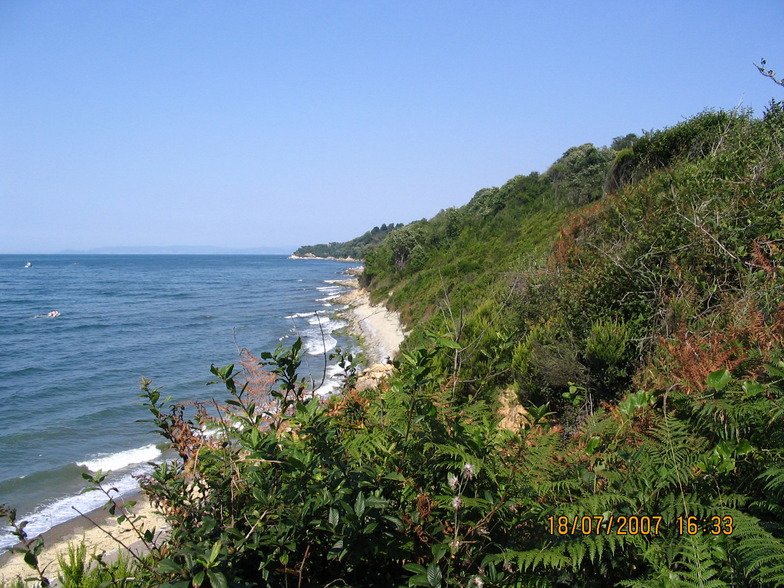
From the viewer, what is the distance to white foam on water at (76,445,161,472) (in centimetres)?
1280

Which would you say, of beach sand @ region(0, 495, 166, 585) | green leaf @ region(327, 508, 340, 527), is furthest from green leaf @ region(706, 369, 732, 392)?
beach sand @ region(0, 495, 166, 585)

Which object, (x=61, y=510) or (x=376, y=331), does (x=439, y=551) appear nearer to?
(x=61, y=510)

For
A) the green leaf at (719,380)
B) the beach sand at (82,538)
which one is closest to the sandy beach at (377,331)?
the beach sand at (82,538)

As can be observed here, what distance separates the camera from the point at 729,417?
2.33 metres

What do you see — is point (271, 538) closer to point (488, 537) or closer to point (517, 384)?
point (488, 537)

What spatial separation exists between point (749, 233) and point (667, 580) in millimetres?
5040

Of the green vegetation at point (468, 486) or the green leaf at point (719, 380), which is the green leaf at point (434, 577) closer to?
the green vegetation at point (468, 486)
